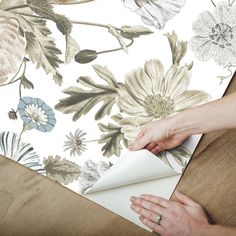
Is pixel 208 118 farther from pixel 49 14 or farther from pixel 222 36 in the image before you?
pixel 49 14

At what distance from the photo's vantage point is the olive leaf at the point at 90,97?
748 millimetres

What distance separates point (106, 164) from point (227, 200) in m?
0.19

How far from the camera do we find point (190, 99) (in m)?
0.75

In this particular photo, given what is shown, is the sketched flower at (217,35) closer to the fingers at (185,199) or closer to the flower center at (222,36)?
the flower center at (222,36)

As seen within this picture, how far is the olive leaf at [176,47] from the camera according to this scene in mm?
765

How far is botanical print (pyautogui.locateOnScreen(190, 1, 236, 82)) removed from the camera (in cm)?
77

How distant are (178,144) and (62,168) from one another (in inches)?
7.0

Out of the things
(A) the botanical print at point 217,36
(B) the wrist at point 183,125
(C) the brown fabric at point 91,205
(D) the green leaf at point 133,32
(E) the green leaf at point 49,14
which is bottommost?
(C) the brown fabric at point 91,205

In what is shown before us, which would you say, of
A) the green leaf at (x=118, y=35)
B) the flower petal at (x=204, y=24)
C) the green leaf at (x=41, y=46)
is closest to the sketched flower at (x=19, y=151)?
the green leaf at (x=41, y=46)

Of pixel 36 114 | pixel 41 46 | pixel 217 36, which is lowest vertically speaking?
pixel 36 114

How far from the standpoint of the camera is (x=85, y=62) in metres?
0.76

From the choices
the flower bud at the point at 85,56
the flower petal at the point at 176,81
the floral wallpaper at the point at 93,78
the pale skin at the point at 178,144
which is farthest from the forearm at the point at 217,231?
the flower bud at the point at 85,56

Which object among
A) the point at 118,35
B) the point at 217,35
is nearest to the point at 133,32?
the point at 118,35

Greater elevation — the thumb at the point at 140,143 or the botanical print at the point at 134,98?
the botanical print at the point at 134,98
